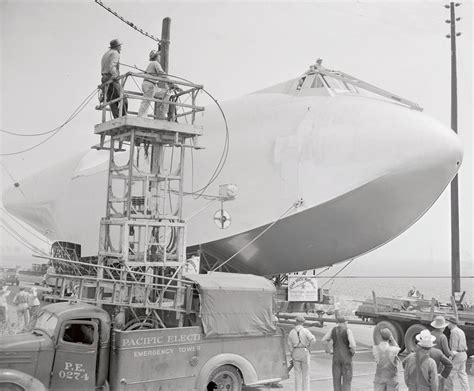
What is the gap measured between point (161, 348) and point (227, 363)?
1101mm

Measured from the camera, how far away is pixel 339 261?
14.9 meters

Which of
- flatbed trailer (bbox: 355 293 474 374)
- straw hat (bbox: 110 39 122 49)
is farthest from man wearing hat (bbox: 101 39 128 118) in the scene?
flatbed trailer (bbox: 355 293 474 374)

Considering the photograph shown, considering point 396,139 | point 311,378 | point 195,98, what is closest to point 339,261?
point 396,139

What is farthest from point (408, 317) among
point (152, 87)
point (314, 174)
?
point (152, 87)

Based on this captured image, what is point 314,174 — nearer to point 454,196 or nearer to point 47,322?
point 47,322

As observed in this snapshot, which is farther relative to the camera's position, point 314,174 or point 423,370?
point 314,174

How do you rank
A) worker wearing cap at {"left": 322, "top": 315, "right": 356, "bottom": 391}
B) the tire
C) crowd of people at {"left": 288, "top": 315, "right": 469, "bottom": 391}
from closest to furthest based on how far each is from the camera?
crowd of people at {"left": 288, "top": 315, "right": 469, "bottom": 391} < the tire < worker wearing cap at {"left": 322, "top": 315, "right": 356, "bottom": 391}

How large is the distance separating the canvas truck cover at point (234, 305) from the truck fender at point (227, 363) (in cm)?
33

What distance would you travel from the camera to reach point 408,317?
12938 mm

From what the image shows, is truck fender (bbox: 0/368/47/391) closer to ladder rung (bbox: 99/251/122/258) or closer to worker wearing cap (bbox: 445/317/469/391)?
ladder rung (bbox: 99/251/122/258)

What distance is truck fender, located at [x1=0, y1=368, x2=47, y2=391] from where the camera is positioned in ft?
20.5

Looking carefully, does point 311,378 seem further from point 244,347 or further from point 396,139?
point 396,139

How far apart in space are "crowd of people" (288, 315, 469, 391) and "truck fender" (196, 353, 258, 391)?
98cm

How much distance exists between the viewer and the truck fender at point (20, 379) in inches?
246
